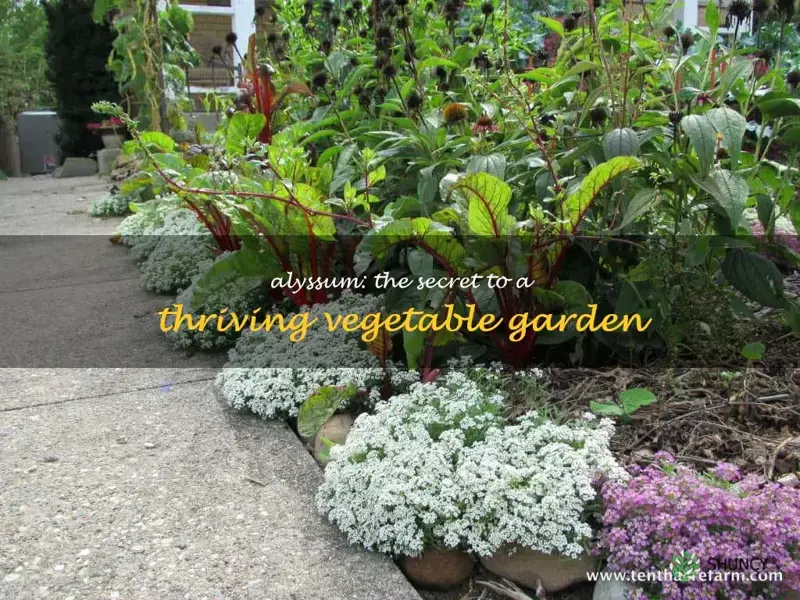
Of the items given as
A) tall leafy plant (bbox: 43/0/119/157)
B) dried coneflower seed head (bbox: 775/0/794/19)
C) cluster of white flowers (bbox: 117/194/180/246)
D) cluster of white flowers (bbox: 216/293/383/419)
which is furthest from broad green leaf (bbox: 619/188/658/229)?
tall leafy plant (bbox: 43/0/119/157)

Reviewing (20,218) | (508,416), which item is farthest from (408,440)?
(20,218)

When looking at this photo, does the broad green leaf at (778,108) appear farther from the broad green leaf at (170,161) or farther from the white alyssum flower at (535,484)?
the broad green leaf at (170,161)

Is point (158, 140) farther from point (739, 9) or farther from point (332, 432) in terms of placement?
point (739, 9)

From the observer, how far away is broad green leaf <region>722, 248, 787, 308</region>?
2.05 metres

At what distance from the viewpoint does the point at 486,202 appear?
6.32 ft

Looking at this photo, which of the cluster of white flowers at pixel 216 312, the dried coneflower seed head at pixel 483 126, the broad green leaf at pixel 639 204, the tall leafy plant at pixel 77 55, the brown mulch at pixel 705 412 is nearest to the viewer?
the brown mulch at pixel 705 412

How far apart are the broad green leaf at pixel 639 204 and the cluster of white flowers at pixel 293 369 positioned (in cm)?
81

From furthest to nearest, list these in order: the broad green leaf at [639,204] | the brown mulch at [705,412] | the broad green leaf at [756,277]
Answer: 1. the broad green leaf at [756,277]
2. the broad green leaf at [639,204]
3. the brown mulch at [705,412]

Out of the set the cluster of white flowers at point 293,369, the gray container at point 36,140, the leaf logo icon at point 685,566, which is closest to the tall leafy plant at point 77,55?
the gray container at point 36,140

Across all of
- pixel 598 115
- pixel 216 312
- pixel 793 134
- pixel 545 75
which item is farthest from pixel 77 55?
pixel 793 134

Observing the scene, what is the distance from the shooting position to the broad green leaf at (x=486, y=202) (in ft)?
6.19

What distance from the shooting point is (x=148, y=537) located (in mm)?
1681

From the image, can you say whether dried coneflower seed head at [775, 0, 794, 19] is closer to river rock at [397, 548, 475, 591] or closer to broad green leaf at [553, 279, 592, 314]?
broad green leaf at [553, 279, 592, 314]

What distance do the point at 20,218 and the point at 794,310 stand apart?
636 centimetres
